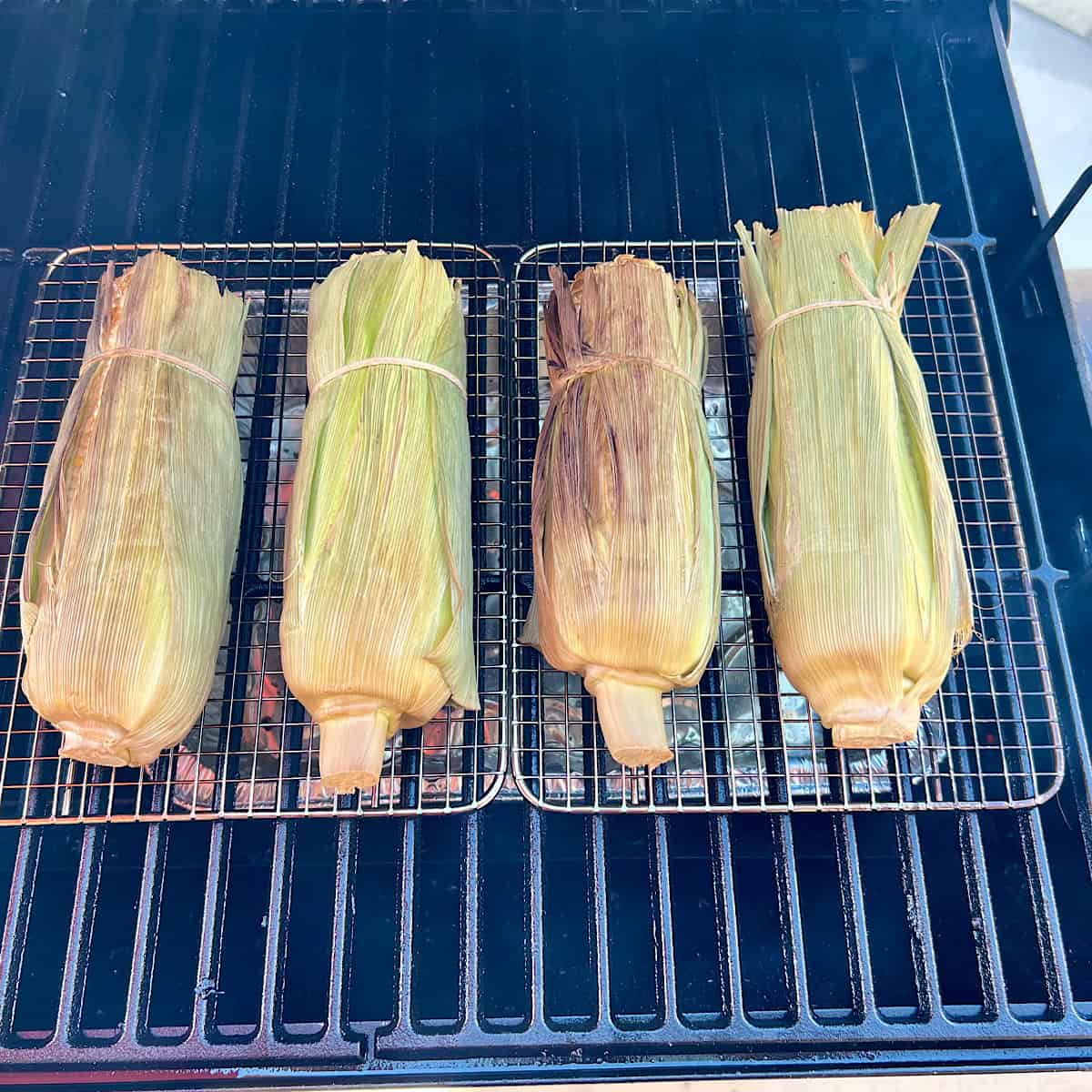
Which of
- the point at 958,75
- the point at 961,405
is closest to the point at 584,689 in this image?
the point at 961,405

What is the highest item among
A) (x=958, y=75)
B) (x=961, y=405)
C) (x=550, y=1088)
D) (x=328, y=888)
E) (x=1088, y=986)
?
(x=958, y=75)

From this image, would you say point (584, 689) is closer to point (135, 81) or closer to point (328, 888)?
point (328, 888)

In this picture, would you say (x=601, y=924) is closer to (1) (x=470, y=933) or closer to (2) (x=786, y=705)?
(1) (x=470, y=933)

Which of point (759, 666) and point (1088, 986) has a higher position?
point (759, 666)

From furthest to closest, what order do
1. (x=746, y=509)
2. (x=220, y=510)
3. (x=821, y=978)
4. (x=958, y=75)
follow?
(x=958, y=75)
(x=746, y=509)
(x=220, y=510)
(x=821, y=978)

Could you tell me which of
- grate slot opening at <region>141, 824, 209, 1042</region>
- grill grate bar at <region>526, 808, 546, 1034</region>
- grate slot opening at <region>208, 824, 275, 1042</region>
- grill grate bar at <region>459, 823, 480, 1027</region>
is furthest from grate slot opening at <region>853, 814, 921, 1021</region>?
grate slot opening at <region>141, 824, 209, 1042</region>

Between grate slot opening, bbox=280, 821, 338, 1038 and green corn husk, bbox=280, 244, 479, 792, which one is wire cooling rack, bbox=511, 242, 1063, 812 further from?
grate slot opening, bbox=280, 821, 338, 1038

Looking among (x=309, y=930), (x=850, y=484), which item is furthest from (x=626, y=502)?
(x=309, y=930)

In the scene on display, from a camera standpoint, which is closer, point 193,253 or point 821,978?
point 821,978
